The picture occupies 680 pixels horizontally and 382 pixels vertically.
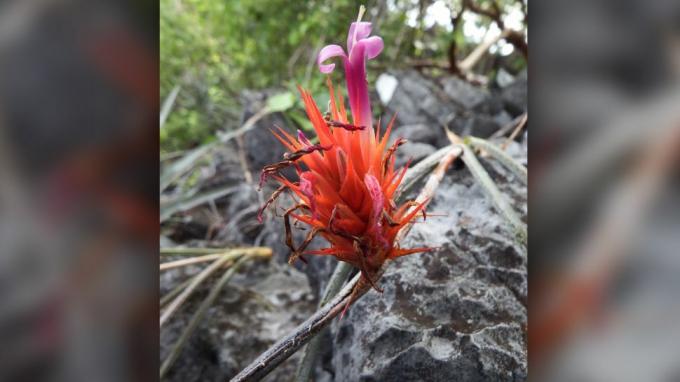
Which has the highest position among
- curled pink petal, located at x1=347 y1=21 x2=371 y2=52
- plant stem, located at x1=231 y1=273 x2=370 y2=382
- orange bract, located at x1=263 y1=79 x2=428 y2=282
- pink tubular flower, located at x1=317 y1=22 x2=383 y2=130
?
curled pink petal, located at x1=347 y1=21 x2=371 y2=52

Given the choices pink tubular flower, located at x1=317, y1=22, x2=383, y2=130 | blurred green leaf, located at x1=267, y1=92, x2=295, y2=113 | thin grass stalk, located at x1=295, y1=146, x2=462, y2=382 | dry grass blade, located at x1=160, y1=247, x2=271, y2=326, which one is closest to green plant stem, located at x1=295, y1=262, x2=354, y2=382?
thin grass stalk, located at x1=295, y1=146, x2=462, y2=382

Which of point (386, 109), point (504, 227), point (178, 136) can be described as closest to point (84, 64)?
point (504, 227)

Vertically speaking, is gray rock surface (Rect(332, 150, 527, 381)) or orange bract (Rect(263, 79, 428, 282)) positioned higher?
orange bract (Rect(263, 79, 428, 282))

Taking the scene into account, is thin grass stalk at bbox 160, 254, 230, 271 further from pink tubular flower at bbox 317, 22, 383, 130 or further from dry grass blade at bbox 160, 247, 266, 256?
pink tubular flower at bbox 317, 22, 383, 130

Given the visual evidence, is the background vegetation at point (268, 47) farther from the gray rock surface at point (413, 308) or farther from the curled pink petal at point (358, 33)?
the curled pink petal at point (358, 33)

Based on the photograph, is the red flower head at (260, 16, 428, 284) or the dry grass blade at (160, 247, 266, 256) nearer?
the red flower head at (260, 16, 428, 284)

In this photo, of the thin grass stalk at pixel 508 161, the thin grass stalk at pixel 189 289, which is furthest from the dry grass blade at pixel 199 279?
the thin grass stalk at pixel 508 161

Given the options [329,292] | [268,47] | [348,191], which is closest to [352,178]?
[348,191]
